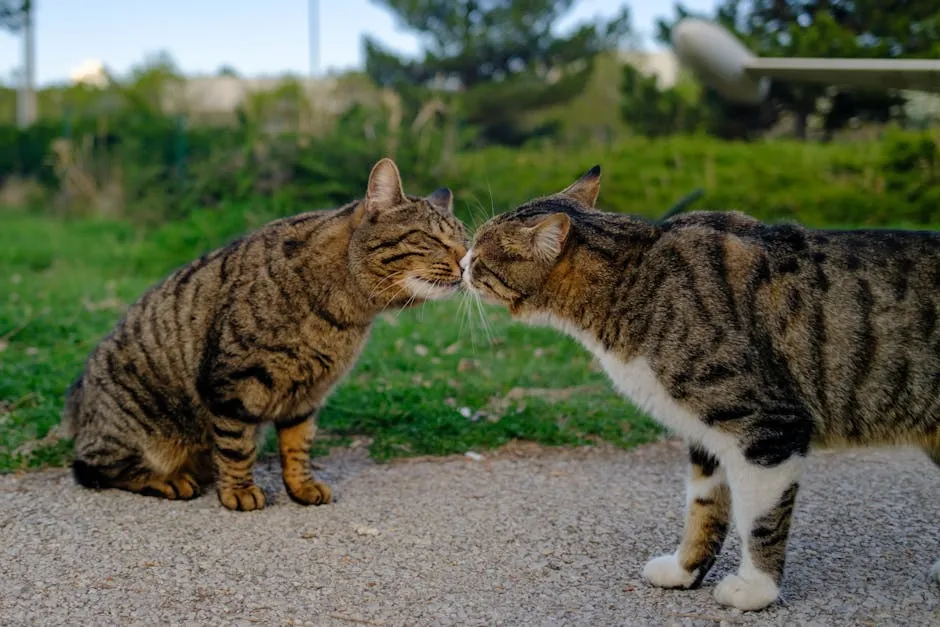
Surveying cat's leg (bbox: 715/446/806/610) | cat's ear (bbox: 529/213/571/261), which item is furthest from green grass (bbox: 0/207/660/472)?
cat's leg (bbox: 715/446/806/610)

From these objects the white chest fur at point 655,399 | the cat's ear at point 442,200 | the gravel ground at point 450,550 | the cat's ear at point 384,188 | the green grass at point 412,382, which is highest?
the cat's ear at point 384,188

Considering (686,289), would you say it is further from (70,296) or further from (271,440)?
(70,296)

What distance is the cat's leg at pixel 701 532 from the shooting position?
3.37 metres

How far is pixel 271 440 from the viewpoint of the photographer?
17.1ft

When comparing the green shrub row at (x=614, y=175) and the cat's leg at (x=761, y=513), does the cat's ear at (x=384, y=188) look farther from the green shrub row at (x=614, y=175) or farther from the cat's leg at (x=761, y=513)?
the green shrub row at (x=614, y=175)

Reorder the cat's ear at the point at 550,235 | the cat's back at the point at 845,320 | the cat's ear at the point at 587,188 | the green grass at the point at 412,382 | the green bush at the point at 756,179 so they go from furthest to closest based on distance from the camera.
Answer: the green bush at the point at 756,179
the green grass at the point at 412,382
the cat's ear at the point at 587,188
the cat's ear at the point at 550,235
the cat's back at the point at 845,320

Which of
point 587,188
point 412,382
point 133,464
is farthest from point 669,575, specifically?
point 412,382

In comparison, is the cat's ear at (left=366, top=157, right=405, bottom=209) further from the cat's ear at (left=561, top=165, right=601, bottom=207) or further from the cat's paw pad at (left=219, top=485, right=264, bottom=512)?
the cat's paw pad at (left=219, top=485, right=264, bottom=512)

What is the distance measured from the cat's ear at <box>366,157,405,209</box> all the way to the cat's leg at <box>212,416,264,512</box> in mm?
1170

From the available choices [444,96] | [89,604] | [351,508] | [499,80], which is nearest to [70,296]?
[351,508]

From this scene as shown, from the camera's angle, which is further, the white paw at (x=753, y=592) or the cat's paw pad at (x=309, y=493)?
the cat's paw pad at (x=309, y=493)

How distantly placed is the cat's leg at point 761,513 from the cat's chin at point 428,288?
1.55m

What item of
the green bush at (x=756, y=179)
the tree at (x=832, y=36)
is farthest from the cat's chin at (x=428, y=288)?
the tree at (x=832, y=36)

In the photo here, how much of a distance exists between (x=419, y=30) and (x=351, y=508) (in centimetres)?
2111
